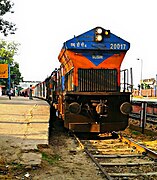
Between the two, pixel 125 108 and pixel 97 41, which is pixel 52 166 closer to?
pixel 125 108

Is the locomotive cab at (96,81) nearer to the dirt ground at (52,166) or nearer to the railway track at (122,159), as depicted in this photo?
the railway track at (122,159)

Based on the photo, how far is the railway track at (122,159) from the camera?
6277 millimetres

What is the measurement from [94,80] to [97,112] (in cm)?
126

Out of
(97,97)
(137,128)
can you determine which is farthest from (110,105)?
(137,128)

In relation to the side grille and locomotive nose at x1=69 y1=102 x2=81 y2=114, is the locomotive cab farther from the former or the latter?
locomotive nose at x1=69 y1=102 x2=81 y2=114

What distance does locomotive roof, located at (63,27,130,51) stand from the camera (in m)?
10.9

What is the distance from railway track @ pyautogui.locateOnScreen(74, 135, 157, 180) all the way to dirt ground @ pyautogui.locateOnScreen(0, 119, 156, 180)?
26 cm

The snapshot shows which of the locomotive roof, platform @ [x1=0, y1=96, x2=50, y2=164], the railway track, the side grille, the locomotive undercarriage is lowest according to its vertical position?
the railway track

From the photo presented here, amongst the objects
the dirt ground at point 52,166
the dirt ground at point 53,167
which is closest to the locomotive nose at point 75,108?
the dirt ground at point 52,166

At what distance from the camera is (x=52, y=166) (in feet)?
22.4

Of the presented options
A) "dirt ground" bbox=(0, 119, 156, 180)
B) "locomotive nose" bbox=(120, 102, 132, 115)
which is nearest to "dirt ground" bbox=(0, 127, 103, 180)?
"dirt ground" bbox=(0, 119, 156, 180)

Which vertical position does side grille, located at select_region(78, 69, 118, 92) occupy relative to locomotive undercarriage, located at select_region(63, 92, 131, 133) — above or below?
above

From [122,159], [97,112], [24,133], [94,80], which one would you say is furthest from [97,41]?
[122,159]

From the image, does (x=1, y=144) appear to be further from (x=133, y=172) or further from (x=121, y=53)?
(x=121, y=53)
